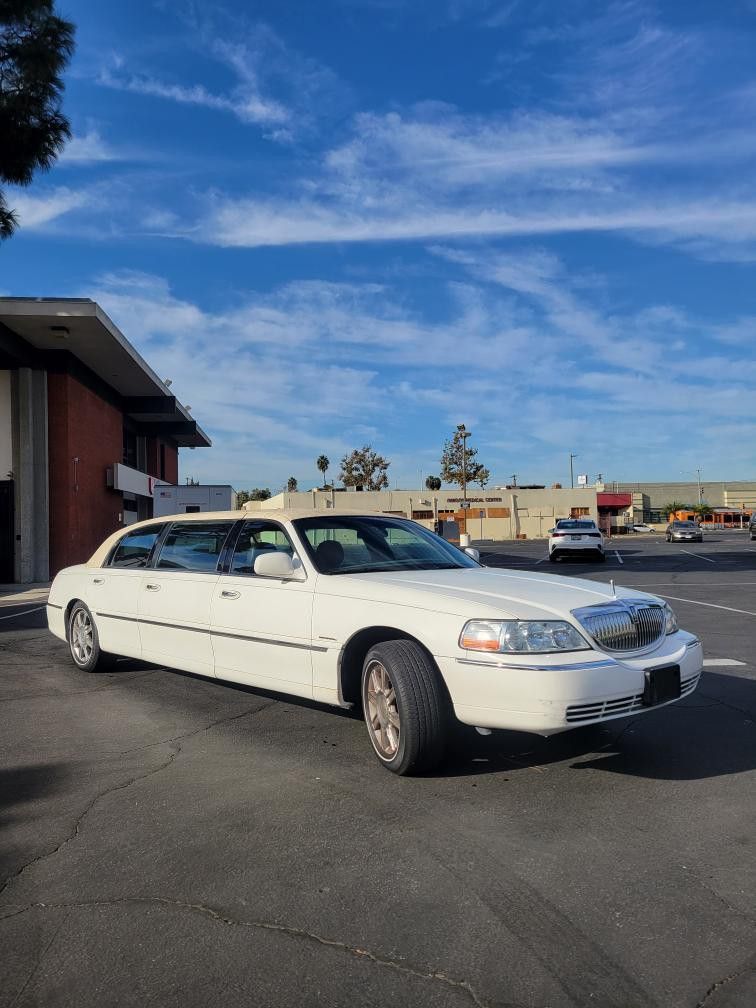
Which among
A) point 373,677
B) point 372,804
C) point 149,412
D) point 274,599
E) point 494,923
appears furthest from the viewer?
point 149,412

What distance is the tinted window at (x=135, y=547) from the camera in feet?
22.9

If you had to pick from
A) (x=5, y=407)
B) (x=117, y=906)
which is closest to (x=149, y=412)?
(x=5, y=407)

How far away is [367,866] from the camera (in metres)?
3.35

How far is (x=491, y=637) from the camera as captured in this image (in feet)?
13.8

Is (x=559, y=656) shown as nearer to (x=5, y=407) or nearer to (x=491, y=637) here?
(x=491, y=637)

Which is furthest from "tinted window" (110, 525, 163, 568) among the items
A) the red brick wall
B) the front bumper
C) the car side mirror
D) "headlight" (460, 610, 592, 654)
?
the red brick wall

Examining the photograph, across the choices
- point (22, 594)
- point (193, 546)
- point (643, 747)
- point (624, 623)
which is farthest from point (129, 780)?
point (22, 594)

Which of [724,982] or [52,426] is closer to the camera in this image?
[724,982]

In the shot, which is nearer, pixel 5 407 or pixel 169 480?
pixel 5 407

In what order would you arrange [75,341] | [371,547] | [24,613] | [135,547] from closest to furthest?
[371,547], [135,547], [24,613], [75,341]

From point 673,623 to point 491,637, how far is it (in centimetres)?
143

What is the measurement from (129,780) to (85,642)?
3380mm

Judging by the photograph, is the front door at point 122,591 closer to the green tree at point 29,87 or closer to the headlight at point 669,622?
the headlight at point 669,622

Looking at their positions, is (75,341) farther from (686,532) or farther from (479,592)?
(686,532)
